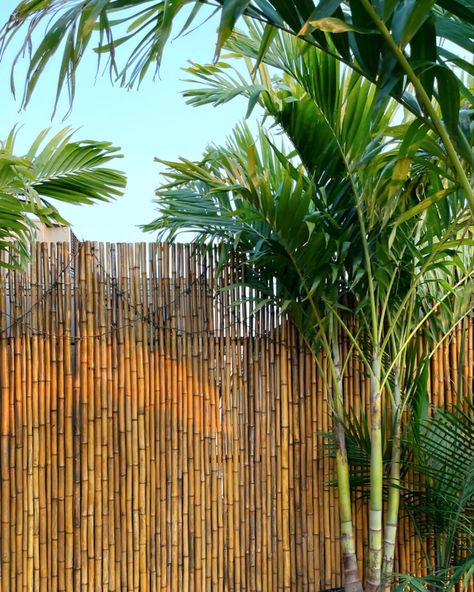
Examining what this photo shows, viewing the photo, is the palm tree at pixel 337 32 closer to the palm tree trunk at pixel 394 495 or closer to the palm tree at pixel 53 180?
the palm tree at pixel 53 180

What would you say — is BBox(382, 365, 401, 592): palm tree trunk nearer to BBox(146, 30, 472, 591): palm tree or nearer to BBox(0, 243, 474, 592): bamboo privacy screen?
BBox(146, 30, 472, 591): palm tree

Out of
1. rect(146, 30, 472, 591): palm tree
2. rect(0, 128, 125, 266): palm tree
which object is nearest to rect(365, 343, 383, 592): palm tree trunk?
rect(146, 30, 472, 591): palm tree

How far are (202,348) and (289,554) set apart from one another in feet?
3.02

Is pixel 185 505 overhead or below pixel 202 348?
below

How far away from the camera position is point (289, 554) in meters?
2.84

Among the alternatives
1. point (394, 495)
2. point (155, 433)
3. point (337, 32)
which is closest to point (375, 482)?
point (394, 495)

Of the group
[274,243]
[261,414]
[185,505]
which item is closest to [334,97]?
[274,243]

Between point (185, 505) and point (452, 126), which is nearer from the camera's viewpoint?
point (452, 126)

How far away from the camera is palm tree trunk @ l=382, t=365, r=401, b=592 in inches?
103

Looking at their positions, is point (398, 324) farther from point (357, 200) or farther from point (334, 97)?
point (334, 97)

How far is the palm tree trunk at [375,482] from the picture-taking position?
253cm

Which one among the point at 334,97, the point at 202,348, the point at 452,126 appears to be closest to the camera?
the point at 452,126

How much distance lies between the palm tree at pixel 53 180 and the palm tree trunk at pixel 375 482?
123 cm

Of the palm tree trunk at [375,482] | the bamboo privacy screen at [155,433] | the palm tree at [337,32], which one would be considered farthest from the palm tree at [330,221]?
the palm tree at [337,32]
